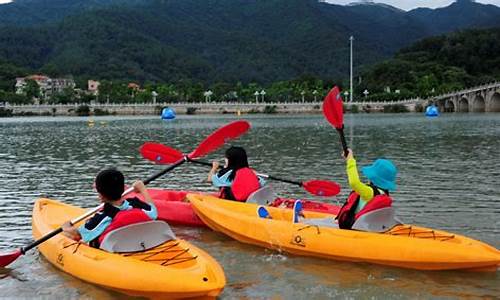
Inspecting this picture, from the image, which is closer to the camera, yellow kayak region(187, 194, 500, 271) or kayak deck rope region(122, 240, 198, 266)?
kayak deck rope region(122, 240, 198, 266)

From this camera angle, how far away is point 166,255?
771 centimetres

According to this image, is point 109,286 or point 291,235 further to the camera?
point 291,235

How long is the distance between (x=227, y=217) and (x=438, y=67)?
425 ft

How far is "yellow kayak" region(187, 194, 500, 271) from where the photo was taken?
8281 millimetres

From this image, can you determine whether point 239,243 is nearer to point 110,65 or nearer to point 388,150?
point 388,150

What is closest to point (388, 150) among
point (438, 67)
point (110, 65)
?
point (438, 67)

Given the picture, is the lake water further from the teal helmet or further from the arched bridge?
the arched bridge

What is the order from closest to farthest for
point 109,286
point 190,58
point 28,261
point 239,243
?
1. point 109,286
2. point 28,261
3. point 239,243
4. point 190,58

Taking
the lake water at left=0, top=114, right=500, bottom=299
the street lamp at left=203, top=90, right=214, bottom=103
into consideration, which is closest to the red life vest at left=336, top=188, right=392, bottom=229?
the lake water at left=0, top=114, right=500, bottom=299

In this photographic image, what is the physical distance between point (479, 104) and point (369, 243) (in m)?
102

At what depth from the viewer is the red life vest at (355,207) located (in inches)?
343

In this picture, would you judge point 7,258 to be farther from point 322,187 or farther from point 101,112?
point 101,112

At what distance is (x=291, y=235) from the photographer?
30.8ft

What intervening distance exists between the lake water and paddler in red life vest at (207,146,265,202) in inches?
32.2
